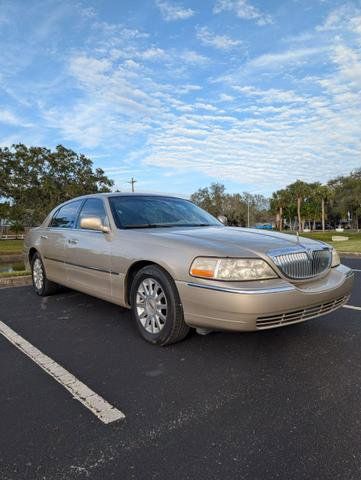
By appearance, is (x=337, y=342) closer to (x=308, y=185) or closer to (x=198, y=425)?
(x=198, y=425)

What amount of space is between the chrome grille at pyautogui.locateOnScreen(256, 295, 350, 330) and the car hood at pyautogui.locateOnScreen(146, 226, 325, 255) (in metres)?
0.54

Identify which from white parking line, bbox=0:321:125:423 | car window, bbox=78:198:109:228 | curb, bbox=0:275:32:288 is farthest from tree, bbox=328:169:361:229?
white parking line, bbox=0:321:125:423

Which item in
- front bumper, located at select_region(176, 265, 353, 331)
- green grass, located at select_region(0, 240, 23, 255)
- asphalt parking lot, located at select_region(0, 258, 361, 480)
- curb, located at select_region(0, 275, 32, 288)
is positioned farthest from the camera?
green grass, located at select_region(0, 240, 23, 255)

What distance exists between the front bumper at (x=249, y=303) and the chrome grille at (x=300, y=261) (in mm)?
111

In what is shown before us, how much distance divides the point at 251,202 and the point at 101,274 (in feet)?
254

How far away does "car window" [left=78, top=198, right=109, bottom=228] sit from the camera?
446 cm

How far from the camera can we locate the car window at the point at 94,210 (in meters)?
4.46

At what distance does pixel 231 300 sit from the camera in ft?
9.79

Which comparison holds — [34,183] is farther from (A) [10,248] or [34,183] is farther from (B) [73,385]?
(B) [73,385]

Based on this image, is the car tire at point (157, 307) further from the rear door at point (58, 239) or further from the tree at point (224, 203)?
the tree at point (224, 203)

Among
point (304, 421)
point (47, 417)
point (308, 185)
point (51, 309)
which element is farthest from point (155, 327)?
point (308, 185)

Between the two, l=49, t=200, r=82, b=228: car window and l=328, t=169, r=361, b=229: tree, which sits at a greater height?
l=328, t=169, r=361, b=229: tree

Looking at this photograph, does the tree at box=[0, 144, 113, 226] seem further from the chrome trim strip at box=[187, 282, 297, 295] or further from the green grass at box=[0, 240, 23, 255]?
the chrome trim strip at box=[187, 282, 297, 295]

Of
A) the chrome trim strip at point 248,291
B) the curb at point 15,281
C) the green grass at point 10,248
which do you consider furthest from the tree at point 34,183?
the chrome trim strip at point 248,291
